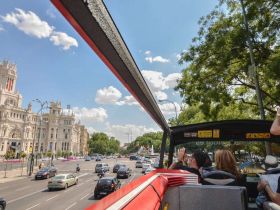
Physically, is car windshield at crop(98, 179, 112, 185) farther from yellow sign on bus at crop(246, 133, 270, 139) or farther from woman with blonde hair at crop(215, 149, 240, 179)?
woman with blonde hair at crop(215, 149, 240, 179)

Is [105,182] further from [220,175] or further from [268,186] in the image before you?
[268,186]

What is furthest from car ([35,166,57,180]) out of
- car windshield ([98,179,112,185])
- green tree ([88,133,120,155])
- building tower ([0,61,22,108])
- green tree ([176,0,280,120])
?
green tree ([88,133,120,155])

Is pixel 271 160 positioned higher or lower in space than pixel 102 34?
lower

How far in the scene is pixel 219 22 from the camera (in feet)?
50.7

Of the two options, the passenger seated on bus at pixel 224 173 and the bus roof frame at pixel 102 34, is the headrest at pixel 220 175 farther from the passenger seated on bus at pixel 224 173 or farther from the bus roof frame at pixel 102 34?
the bus roof frame at pixel 102 34

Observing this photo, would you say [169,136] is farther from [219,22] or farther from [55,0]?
[219,22]

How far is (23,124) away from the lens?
123 metres

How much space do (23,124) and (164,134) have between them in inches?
5143

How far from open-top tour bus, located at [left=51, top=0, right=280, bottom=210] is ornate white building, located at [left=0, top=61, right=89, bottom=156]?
3727 inches

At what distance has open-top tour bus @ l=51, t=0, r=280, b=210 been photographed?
1.24m

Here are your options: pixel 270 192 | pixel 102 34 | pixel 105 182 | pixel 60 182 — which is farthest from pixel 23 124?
pixel 102 34

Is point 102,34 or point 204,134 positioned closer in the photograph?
point 102,34

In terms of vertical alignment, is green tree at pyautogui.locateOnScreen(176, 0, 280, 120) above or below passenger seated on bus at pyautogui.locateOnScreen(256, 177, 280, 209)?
above

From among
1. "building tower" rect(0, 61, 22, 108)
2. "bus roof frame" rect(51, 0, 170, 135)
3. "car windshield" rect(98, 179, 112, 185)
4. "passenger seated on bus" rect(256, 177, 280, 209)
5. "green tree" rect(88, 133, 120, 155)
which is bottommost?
"car windshield" rect(98, 179, 112, 185)
